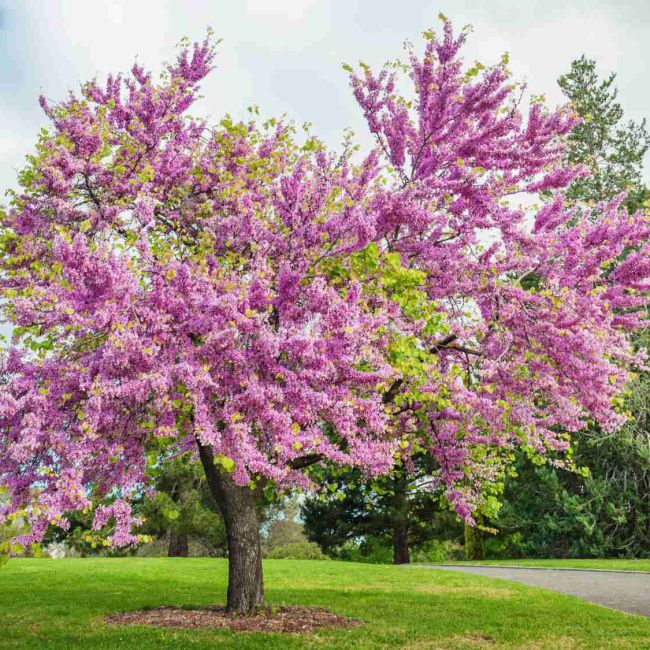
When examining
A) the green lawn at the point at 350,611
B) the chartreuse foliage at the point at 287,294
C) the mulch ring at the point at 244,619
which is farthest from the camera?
the mulch ring at the point at 244,619

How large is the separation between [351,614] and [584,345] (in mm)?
6403

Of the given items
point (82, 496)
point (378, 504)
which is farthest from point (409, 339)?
point (378, 504)

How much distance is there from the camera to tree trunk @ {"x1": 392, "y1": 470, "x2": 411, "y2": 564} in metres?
33.2

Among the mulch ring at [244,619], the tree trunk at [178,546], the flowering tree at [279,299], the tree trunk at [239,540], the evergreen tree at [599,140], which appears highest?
the evergreen tree at [599,140]

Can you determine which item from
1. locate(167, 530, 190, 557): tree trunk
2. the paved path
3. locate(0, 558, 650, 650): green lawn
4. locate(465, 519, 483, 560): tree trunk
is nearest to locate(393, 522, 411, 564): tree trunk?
locate(465, 519, 483, 560): tree trunk

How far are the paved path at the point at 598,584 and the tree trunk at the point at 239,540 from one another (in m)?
7.18

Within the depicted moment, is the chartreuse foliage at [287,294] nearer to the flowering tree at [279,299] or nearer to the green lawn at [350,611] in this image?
the flowering tree at [279,299]

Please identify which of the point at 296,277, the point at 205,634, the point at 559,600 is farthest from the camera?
the point at 559,600

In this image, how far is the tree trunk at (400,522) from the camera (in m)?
33.2

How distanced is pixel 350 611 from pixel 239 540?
262 cm

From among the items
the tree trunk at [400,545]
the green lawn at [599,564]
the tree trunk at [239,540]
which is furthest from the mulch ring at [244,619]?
the tree trunk at [400,545]

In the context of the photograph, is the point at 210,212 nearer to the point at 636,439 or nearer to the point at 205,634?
the point at 205,634

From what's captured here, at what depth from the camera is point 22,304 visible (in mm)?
7336

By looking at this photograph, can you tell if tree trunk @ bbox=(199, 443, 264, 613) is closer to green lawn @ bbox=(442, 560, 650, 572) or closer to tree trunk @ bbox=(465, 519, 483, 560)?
green lawn @ bbox=(442, 560, 650, 572)
